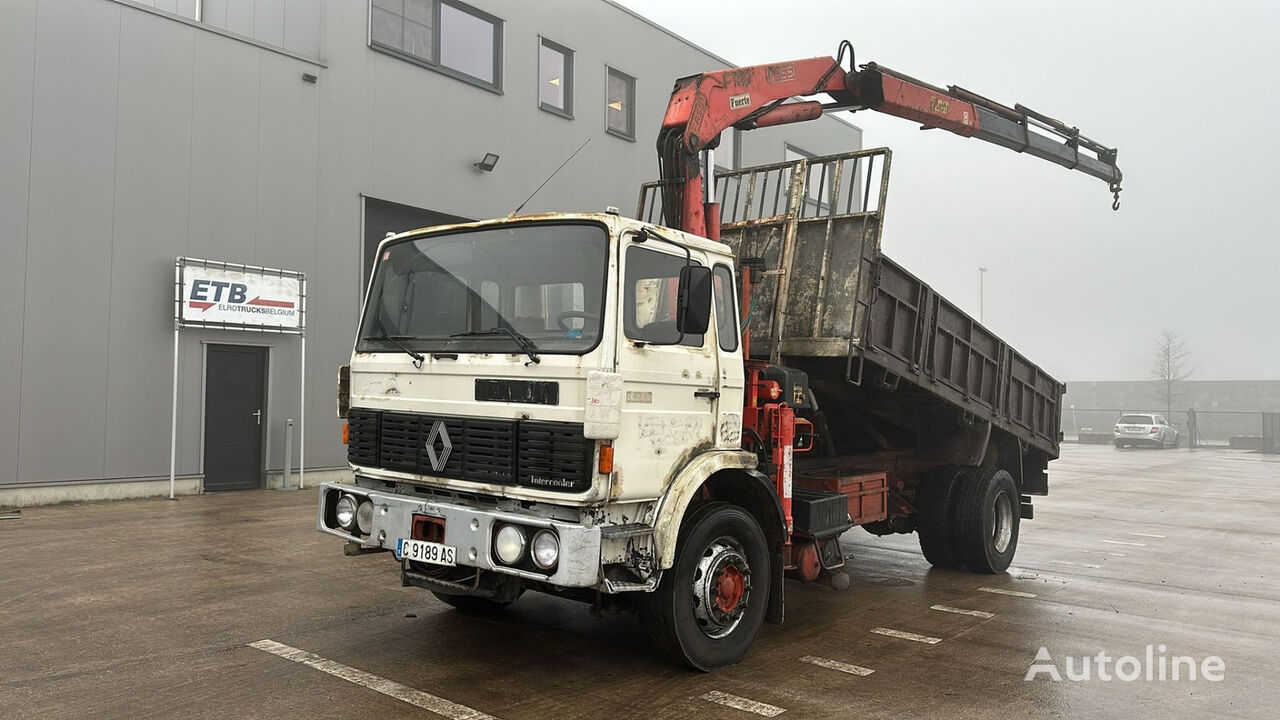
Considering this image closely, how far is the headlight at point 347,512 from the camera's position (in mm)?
5621

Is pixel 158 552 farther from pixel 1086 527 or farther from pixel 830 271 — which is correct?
pixel 1086 527

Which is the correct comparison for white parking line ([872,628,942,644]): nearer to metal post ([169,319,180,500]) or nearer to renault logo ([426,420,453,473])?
renault logo ([426,420,453,473])

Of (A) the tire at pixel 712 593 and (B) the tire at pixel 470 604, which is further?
(B) the tire at pixel 470 604

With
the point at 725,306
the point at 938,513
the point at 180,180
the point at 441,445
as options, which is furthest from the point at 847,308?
the point at 180,180

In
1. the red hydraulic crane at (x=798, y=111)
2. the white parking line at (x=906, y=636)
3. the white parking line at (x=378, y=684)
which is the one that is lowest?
the white parking line at (x=906, y=636)

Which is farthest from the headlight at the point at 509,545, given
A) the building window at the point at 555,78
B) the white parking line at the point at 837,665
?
the building window at the point at 555,78

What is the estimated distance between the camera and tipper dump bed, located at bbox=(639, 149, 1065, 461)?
7121 millimetres

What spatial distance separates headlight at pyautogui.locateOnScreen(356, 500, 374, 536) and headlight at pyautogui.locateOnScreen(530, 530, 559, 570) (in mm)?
1276

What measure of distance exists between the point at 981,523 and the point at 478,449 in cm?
561

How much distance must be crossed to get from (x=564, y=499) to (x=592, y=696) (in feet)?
3.75

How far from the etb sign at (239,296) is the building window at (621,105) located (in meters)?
8.21

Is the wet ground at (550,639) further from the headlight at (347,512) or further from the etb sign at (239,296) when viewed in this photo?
the etb sign at (239,296)

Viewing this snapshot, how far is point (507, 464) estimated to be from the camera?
500cm

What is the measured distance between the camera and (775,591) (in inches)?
238
